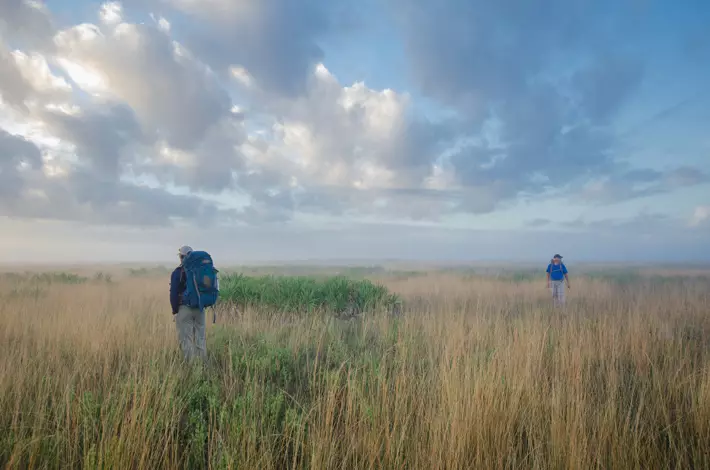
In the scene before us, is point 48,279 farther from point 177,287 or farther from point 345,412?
point 345,412

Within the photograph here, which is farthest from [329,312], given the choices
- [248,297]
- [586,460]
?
[586,460]

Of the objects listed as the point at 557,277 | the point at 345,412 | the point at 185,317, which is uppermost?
the point at 557,277

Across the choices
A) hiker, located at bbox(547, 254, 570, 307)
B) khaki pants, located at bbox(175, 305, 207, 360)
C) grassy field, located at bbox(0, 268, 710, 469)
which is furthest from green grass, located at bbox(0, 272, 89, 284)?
hiker, located at bbox(547, 254, 570, 307)

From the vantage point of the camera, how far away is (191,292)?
20.5ft

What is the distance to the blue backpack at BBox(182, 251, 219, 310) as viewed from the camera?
621 cm

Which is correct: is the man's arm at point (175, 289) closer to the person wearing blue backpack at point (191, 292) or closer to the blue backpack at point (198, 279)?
the person wearing blue backpack at point (191, 292)

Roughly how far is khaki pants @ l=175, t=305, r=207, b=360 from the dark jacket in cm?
20

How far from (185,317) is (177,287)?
546 mm

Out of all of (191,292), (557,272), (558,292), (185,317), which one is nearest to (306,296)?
(185,317)

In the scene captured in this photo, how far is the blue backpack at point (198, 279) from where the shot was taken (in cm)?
621

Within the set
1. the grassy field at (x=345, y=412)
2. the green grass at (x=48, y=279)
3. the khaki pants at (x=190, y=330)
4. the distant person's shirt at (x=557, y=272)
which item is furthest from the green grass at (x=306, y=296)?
the green grass at (x=48, y=279)

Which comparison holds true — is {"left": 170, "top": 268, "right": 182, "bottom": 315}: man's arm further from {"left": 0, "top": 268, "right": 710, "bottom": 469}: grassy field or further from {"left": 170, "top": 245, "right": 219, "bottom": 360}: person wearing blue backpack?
{"left": 0, "top": 268, "right": 710, "bottom": 469}: grassy field

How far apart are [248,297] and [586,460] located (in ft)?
37.8

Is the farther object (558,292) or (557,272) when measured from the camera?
(558,292)
